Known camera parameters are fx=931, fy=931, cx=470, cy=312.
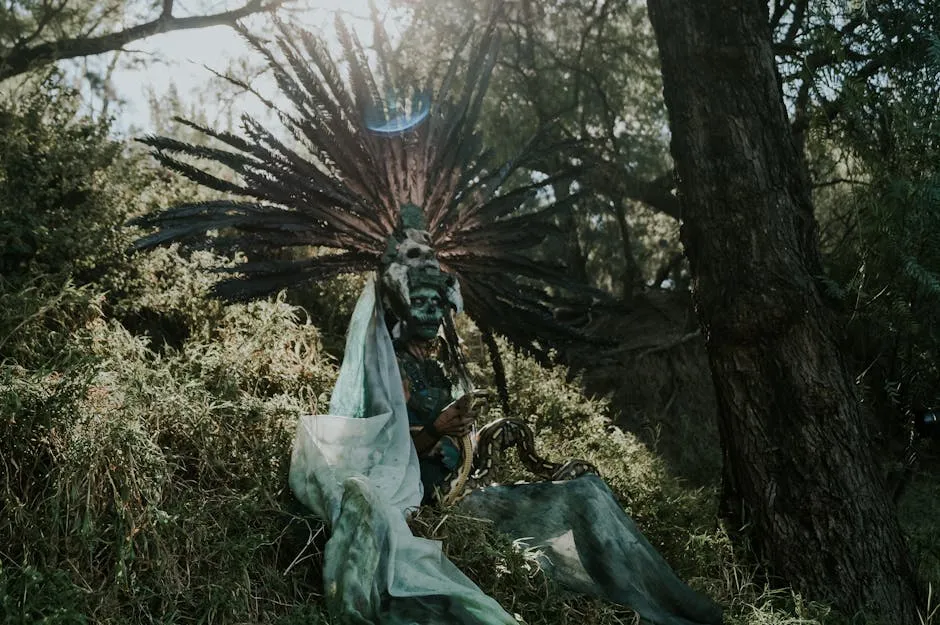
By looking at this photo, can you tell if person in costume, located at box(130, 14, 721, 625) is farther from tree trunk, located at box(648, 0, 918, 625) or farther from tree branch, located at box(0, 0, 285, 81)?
tree branch, located at box(0, 0, 285, 81)

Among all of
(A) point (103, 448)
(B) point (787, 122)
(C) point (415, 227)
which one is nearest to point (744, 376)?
(B) point (787, 122)

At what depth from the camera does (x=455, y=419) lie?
163 inches

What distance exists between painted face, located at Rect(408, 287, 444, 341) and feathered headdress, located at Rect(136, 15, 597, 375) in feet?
0.99

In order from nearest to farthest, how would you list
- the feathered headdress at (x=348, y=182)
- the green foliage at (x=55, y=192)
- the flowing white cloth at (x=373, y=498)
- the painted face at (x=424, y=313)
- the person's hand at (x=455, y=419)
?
the flowing white cloth at (x=373, y=498), the person's hand at (x=455, y=419), the painted face at (x=424, y=313), the feathered headdress at (x=348, y=182), the green foliage at (x=55, y=192)

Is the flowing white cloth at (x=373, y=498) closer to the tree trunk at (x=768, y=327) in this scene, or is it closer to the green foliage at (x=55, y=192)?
the tree trunk at (x=768, y=327)

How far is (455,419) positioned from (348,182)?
1.40 m

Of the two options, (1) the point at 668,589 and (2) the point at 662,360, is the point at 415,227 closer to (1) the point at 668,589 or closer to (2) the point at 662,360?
(1) the point at 668,589

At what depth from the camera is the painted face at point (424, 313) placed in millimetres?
4398

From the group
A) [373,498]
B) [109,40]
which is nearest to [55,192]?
[109,40]

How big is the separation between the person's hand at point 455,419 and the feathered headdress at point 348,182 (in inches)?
34.7

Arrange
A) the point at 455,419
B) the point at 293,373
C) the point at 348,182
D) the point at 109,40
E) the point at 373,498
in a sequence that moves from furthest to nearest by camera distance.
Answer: the point at 109,40
the point at 293,373
the point at 348,182
the point at 455,419
the point at 373,498

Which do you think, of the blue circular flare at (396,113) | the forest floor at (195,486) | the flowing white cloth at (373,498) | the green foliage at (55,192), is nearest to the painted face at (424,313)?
the flowing white cloth at (373,498)

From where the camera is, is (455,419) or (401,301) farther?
(401,301)

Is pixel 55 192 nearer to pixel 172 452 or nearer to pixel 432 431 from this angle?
pixel 172 452
